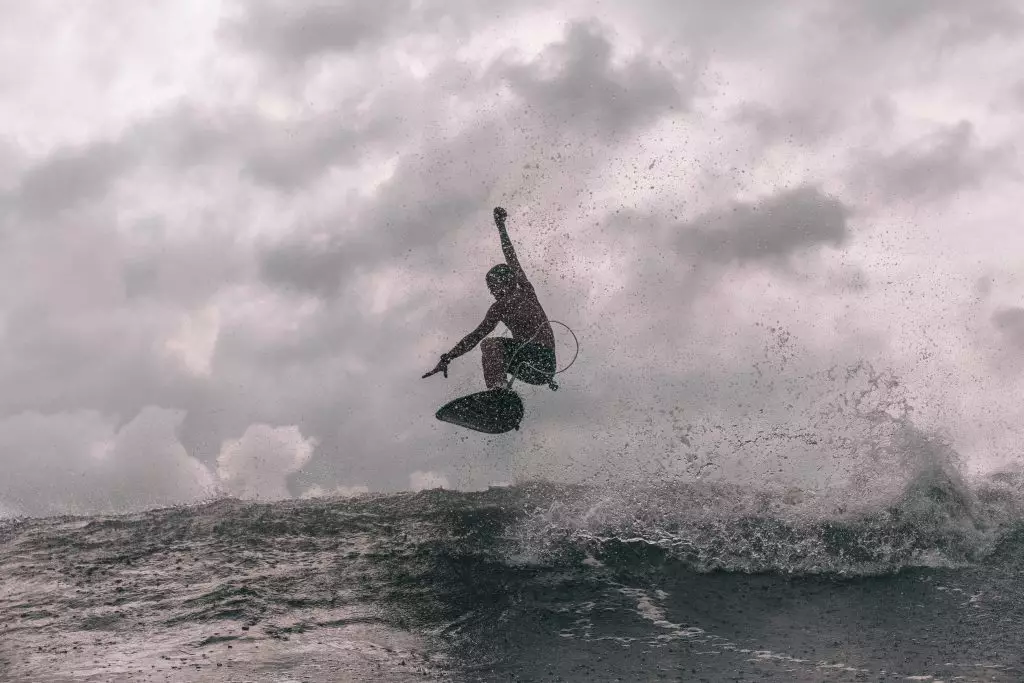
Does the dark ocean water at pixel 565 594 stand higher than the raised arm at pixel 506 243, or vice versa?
the raised arm at pixel 506 243

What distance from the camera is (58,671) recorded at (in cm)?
810

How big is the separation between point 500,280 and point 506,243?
66 cm

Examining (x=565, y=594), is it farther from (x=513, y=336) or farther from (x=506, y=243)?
(x=506, y=243)

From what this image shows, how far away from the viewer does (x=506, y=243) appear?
38.9ft

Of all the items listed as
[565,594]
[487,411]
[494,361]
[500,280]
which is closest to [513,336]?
[494,361]

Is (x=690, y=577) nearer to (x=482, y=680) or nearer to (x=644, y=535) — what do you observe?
(x=644, y=535)

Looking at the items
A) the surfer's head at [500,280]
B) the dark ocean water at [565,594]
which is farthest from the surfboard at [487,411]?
the dark ocean water at [565,594]

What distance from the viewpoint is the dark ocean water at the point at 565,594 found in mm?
7852

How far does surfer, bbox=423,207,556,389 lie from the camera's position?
474 inches

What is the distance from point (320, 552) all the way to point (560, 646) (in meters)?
6.78

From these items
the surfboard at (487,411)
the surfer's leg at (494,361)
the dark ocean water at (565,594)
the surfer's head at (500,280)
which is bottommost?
the dark ocean water at (565,594)

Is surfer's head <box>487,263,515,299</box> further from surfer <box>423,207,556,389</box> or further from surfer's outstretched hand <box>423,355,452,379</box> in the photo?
surfer's outstretched hand <box>423,355,452,379</box>

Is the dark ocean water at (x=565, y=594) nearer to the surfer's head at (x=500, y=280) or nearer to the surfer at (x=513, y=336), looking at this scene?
the surfer at (x=513, y=336)

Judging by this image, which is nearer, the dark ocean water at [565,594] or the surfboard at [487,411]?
the dark ocean water at [565,594]
